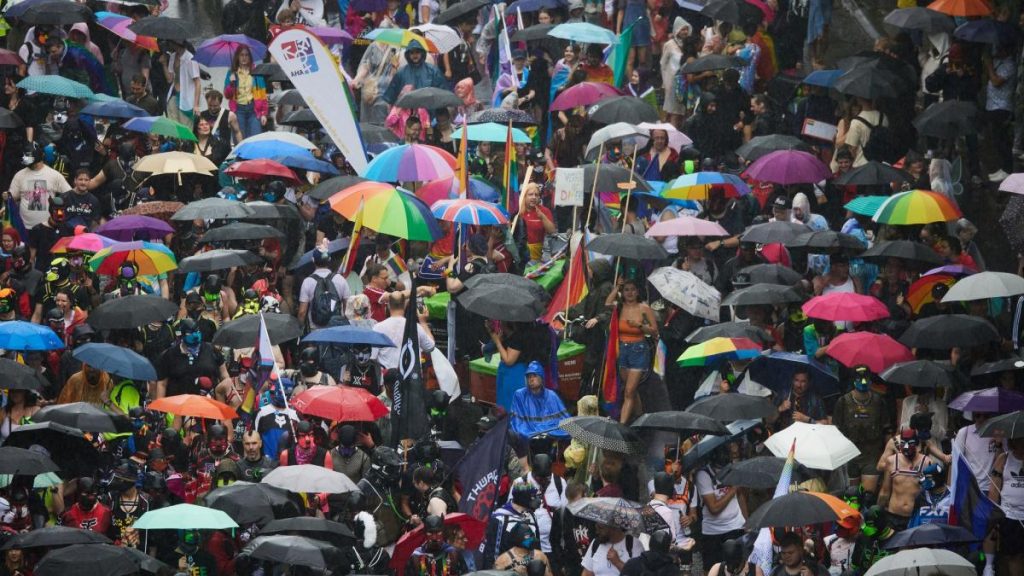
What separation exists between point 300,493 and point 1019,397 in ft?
19.9

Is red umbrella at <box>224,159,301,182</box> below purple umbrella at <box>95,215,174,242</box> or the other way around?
the other way around

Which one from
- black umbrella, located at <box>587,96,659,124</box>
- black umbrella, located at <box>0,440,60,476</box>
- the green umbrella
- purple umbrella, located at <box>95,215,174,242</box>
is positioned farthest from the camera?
black umbrella, located at <box>587,96,659,124</box>

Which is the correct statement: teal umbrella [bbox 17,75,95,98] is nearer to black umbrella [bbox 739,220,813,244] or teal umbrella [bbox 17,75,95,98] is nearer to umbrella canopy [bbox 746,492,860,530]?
black umbrella [bbox 739,220,813,244]

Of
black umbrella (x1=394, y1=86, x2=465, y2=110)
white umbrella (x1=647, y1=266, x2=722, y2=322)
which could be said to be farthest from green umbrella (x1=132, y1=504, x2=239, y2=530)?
black umbrella (x1=394, y1=86, x2=465, y2=110)

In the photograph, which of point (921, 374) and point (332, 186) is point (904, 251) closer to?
point (921, 374)

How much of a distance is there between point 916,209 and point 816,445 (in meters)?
4.46

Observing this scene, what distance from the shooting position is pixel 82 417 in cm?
1855

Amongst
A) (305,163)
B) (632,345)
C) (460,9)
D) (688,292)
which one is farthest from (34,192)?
(688,292)

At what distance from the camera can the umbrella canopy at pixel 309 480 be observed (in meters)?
17.4

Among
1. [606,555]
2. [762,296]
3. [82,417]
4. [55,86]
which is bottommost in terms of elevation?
[606,555]

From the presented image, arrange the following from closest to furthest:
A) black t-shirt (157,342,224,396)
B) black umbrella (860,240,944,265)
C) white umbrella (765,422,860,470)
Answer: white umbrella (765,422,860,470), black t-shirt (157,342,224,396), black umbrella (860,240,944,265)

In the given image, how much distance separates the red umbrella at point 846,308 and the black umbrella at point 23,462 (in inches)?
279

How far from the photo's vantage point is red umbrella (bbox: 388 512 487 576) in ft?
55.6

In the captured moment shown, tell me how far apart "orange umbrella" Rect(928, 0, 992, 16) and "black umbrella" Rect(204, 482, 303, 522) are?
11090 millimetres
